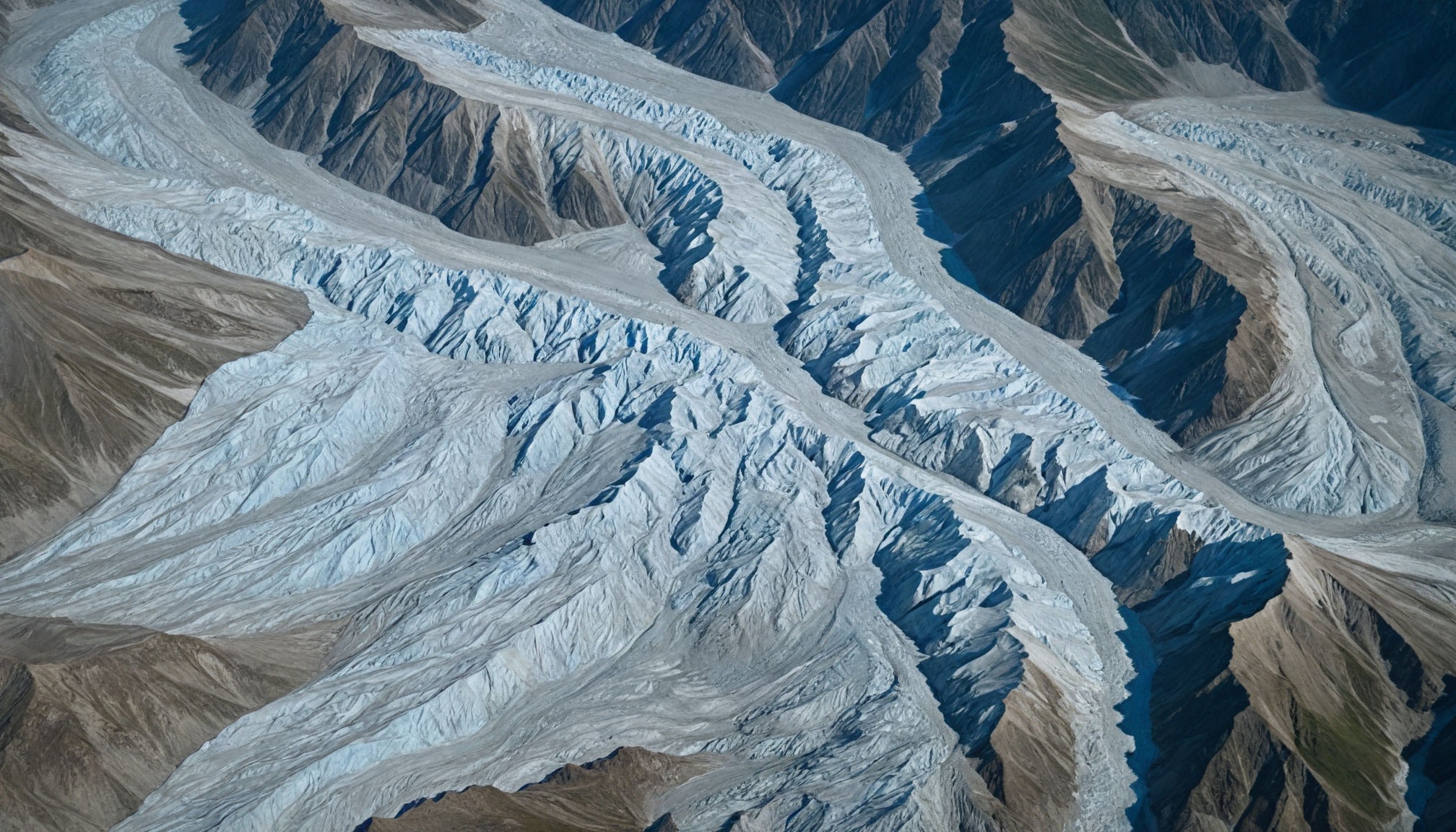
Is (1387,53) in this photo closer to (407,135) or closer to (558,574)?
(407,135)

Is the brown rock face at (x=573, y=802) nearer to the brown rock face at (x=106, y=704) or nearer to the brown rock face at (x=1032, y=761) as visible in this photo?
the brown rock face at (x=106, y=704)

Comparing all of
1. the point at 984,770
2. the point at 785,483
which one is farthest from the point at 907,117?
the point at 984,770

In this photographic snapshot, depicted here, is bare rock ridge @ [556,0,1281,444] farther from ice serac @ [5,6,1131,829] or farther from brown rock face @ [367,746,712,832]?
brown rock face @ [367,746,712,832]

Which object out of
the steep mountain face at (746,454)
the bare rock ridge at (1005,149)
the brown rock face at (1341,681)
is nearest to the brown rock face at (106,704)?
the steep mountain face at (746,454)

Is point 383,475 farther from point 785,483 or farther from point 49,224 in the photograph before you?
point 49,224

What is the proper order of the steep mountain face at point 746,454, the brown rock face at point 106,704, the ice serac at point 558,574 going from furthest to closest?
the steep mountain face at point 746,454 → the ice serac at point 558,574 → the brown rock face at point 106,704

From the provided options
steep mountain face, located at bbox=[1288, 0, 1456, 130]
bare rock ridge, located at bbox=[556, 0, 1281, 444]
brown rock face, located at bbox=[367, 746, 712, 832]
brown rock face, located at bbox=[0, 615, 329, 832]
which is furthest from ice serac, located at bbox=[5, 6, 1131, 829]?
steep mountain face, located at bbox=[1288, 0, 1456, 130]
